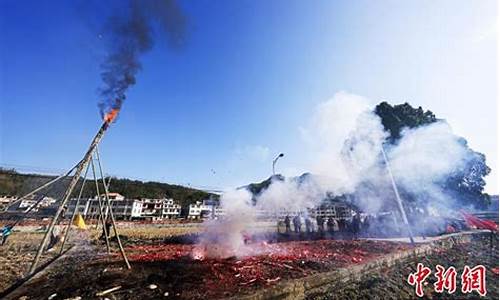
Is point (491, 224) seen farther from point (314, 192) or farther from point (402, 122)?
point (402, 122)

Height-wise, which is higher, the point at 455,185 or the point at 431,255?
the point at 455,185

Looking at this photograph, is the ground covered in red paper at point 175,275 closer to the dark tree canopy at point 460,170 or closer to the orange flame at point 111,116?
the orange flame at point 111,116

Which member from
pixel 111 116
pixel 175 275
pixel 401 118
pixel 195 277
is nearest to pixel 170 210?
pixel 401 118

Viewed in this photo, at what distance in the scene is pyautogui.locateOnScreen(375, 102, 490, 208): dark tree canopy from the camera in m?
29.1

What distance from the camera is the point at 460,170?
28547 millimetres

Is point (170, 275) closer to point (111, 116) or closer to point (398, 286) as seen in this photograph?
point (111, 116)

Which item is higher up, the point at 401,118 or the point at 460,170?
the point at 401,118

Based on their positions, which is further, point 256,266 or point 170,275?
point 256,266

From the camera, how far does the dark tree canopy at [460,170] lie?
2914cm

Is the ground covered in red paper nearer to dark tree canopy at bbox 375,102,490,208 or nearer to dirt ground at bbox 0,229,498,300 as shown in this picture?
dirt ground at bbox 0,229,498,300

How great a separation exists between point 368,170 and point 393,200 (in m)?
4.89

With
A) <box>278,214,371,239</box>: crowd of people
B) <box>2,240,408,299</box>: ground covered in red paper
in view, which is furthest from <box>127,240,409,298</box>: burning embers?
<box>278,214,371,239</box>: crowd of people

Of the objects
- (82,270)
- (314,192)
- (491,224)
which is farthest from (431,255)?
(82,270)

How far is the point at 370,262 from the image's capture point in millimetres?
11719
